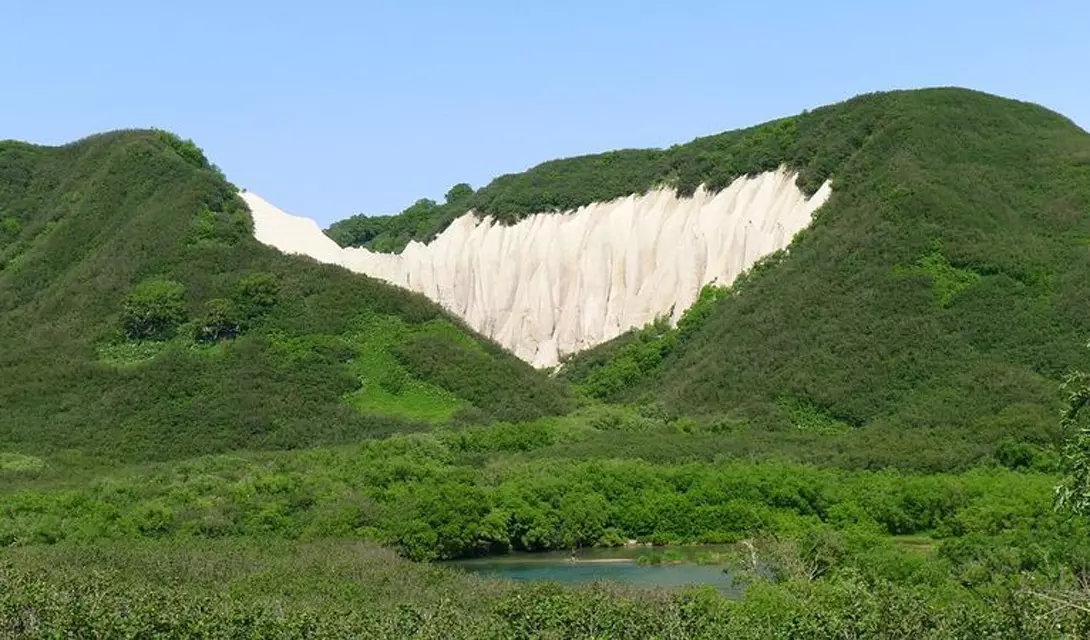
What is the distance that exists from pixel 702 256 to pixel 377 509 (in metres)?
45.6

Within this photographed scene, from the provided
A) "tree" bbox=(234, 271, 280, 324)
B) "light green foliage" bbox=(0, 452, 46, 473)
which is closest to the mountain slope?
"tree" bbox=(234, 271, 280, 324)

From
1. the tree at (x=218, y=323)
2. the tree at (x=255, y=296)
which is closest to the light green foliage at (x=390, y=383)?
the tree at (x=255, y=296)

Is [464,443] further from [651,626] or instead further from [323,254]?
[323,254]

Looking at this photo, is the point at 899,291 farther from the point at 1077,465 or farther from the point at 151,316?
the point at 1077,465

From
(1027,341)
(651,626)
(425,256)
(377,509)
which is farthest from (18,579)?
(425,256)

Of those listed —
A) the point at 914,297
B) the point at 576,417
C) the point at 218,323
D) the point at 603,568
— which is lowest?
the point at 603,568

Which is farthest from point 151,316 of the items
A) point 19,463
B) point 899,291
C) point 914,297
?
point 914,297

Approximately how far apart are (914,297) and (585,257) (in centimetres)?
3075

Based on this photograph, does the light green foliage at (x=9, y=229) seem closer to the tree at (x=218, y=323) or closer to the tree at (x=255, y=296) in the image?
the tree at (x=255, y=296)

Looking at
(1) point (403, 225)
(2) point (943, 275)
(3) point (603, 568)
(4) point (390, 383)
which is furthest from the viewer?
(1) point (403, 225)

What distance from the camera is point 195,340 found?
2950 inches

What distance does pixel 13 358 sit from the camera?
73.4 m

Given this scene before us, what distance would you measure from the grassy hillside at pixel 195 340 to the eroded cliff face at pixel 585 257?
9.12 meters

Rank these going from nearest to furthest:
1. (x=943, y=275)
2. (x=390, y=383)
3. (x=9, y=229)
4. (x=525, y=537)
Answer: (x=525, y=537), (x=390, y=383), (x=943, y=275), (x=9, y=229)
